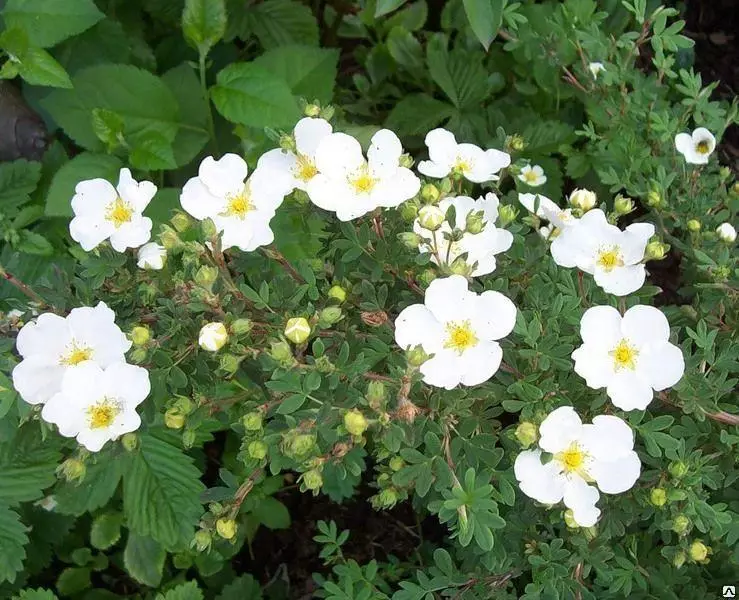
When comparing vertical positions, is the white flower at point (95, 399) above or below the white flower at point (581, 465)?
above

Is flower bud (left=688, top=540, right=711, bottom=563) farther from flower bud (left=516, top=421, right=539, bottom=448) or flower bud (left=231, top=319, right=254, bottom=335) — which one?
flower bud (left=231, top=319, right=254, bottom=335)

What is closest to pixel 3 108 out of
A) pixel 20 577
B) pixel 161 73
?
pixel 161 73

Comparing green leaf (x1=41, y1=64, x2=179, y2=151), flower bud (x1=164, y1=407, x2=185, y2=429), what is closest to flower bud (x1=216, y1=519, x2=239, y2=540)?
flower bud (x1=164, y1=407, x2=185, y2=429)

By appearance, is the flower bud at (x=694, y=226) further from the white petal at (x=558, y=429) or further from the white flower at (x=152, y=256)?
the white flower at (x=152, y=256)

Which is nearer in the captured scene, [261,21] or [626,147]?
[626,147]

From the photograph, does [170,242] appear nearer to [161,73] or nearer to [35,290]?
[35,290]

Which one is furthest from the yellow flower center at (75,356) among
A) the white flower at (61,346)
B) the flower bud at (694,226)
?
the flower bud at (694,226)

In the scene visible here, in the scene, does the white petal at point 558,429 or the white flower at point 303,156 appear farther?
the white flower at point 303,156
